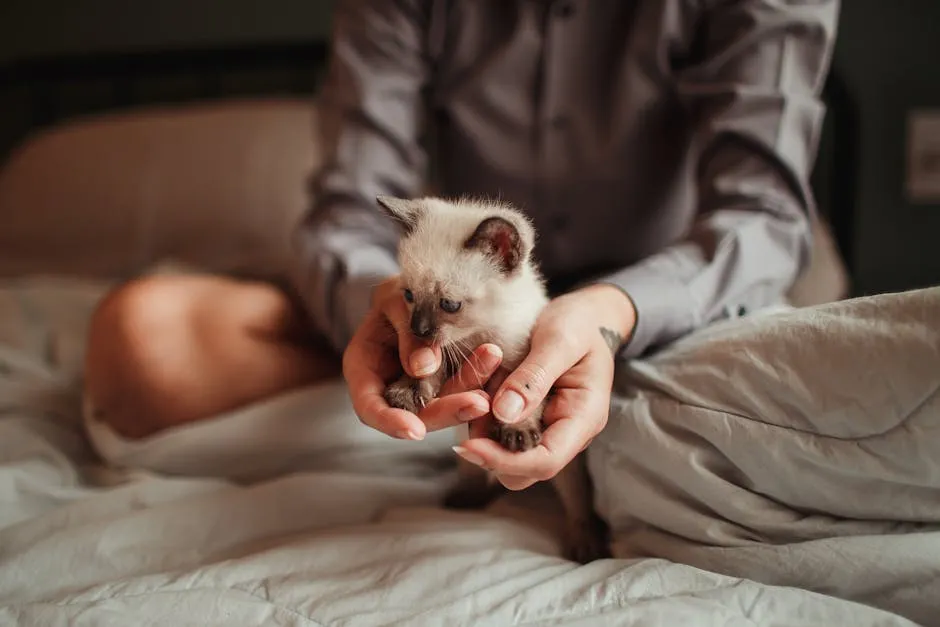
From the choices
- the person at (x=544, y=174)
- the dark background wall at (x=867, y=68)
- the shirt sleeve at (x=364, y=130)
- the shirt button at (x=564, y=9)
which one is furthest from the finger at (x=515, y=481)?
the dark background wall at (x=867, y=68)

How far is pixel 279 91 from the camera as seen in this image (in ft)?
7.57

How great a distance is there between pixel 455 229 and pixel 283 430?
17.3 inches

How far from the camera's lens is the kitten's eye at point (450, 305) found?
27.9 inches

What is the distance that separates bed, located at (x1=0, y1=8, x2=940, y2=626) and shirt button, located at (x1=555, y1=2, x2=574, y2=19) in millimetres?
580

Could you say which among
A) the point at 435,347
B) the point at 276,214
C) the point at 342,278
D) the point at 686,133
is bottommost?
the point at 276,214

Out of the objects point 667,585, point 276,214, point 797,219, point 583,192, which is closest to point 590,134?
point 583,192

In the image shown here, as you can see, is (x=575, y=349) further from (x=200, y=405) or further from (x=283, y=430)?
(x=200, y=405)

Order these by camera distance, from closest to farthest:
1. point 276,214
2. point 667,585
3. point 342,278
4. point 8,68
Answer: point 667,585 → point 342,278 → point 276,214 → point 8,68

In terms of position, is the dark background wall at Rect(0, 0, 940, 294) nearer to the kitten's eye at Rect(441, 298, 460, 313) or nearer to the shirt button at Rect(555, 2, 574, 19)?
the shirt button at Rect(555, 2, 574, 19)

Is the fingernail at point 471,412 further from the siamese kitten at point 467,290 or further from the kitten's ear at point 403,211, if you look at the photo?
the kitten's ear at point 403,211

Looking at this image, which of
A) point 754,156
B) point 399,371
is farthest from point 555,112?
point 399,371

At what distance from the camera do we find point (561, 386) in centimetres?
71

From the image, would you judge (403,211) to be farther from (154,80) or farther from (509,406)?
(154,80)

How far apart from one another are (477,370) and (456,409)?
64 millimetres
